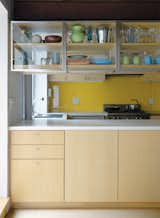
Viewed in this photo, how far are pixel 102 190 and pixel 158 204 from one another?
0.59 m

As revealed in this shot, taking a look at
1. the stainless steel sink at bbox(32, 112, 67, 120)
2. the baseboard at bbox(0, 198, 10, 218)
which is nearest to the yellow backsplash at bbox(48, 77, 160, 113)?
the stainless steel sink at bbox(32, 112, 67, 120)

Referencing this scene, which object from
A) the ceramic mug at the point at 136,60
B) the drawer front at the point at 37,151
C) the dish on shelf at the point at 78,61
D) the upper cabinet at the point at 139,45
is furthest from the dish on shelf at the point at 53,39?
the drawer front at the point at 37,151

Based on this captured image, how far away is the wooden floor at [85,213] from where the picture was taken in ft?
8.50

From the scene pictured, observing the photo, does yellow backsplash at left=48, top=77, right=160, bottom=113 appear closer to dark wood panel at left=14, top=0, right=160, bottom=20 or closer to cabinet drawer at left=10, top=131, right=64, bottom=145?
dark wood panel at left=14, top=0, right=160, bottom=20

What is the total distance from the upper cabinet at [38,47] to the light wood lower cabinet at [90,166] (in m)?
0.79

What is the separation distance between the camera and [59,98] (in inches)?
168

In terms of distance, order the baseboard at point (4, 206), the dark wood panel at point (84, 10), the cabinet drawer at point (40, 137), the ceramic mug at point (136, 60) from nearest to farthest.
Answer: the baseboard at point (4, 206), the cabinet drawer at point (40, 137), the ceramic mug at point (136, 60), the dark wood panel at point (84, 10)

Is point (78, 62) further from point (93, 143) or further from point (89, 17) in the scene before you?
point (93, 143)

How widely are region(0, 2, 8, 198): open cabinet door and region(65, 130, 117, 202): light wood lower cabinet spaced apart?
598mm

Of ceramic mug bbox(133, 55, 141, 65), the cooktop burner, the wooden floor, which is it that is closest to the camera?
the wooden floor

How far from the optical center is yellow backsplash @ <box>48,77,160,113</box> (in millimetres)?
4324

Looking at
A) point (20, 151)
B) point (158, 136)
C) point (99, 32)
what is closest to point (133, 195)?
point (158, 136)

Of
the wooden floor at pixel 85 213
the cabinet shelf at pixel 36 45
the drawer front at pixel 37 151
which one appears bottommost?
the wooden floor at pixel 85 213

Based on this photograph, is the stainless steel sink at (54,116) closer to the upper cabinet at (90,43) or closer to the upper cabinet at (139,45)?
the upper cabinet at (90,43)
